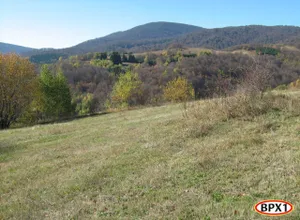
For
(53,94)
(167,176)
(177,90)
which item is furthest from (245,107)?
(177,90)

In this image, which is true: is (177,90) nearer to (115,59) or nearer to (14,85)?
(14,85)

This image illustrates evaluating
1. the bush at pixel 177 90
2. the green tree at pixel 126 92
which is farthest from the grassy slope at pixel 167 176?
the bush at pixel 177 90

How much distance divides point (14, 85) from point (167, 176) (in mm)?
25722

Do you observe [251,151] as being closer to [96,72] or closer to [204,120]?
[204,120]

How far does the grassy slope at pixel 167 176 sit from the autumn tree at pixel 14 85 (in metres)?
19.3

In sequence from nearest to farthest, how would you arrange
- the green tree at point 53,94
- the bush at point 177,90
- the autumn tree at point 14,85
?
1. the autumn tree at point 14,85
2. the green tree at point 53,94
3. the bush at point 177,90

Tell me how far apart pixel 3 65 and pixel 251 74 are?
2465 cm

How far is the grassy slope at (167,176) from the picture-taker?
15.4 ft

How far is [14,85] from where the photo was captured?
26938 mm

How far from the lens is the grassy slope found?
15.4ft

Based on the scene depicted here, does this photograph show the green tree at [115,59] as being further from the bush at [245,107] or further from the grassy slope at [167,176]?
the grassy slope at [167,176]

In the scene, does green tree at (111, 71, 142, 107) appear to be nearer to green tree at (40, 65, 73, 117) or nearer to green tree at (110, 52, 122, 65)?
green tree at (40, 65, 73, 117)

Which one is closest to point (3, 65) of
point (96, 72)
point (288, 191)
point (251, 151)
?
point (251, 151)

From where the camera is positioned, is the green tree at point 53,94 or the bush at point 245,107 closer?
the bush at point 245,107
